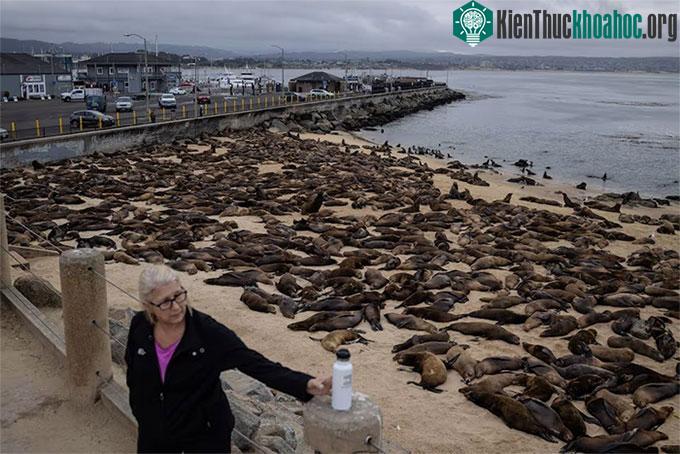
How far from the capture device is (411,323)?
1284 centimetres

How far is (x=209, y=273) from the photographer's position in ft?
50.4

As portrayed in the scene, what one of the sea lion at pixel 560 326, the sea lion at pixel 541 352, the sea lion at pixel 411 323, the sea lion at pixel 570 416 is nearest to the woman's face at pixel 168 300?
the sea lion at pixel 570 416

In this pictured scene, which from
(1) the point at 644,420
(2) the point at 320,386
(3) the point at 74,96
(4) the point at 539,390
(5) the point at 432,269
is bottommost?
(1) the point at 644,420

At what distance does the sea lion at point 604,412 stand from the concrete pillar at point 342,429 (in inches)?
270

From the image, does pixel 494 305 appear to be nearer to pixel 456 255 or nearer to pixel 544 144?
pixel 456 255

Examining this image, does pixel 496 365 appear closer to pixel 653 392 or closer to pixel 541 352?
pixel 541 352

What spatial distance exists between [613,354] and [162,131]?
3490 centimetres

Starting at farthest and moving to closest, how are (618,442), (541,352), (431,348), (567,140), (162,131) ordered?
(567,140), (162,131), (431,348), (541,352), (618,442)

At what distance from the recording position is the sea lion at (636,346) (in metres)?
12.1

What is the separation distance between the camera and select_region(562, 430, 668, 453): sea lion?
8.35 metres

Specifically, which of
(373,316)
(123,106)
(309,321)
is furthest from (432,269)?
(123,106)

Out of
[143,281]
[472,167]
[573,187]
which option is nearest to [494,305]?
[143,281]

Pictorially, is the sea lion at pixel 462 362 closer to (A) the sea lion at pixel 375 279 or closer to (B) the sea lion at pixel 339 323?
(B) the sea lion at pixel 339 323

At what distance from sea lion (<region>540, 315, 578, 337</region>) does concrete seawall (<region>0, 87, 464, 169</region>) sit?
26173 millimetres
